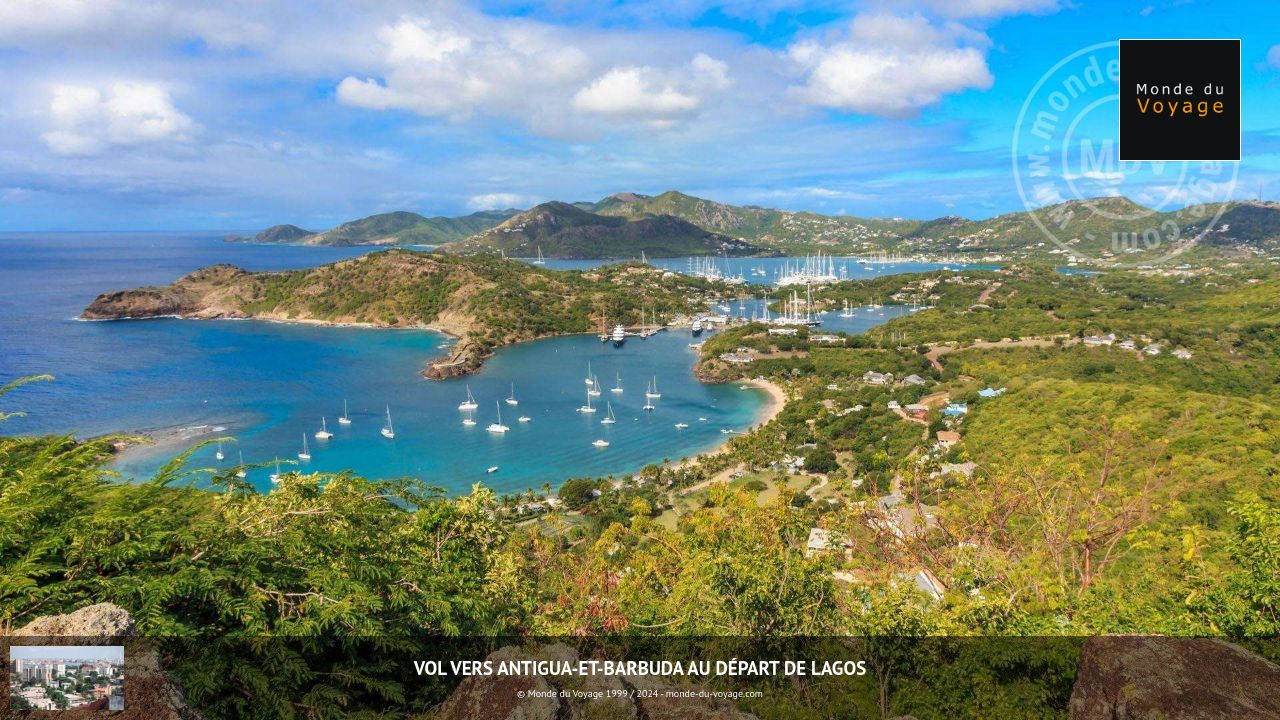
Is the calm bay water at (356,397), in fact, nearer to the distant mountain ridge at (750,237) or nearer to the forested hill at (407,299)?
the forested hill at (407,299)

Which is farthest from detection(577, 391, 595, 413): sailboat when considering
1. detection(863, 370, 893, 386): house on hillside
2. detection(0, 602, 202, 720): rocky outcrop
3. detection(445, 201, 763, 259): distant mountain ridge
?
detection(445, 201, 763, 259): distant mountain ridge

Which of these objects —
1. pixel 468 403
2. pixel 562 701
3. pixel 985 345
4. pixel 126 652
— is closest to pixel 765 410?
pixel 468 403

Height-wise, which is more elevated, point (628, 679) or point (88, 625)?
point (88, 625)

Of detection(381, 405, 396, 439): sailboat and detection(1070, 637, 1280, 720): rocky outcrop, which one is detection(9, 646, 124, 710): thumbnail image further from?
detection(381, 405, 396, 439): sailboat

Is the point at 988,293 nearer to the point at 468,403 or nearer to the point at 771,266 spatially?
the point at 468,403

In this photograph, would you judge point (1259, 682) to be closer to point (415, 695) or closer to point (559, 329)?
point (415, 695)

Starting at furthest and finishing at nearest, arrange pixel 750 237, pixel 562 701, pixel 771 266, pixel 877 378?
pixel 750 237, pixel 771 266, pixel 877 378, pixel 562 701
